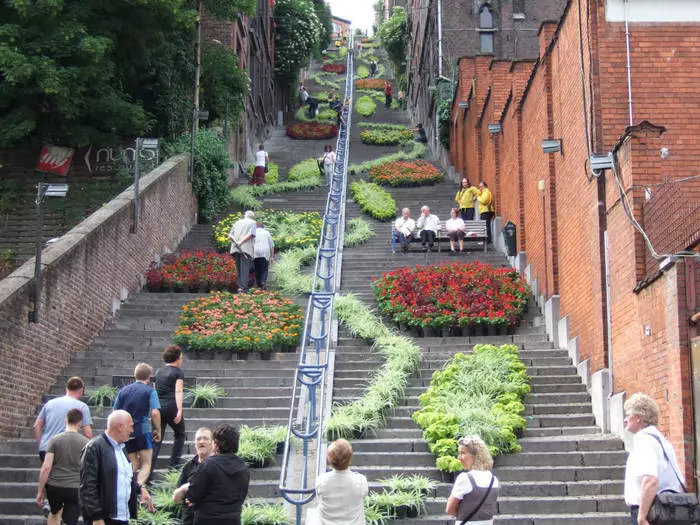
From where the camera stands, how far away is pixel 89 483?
753 cm

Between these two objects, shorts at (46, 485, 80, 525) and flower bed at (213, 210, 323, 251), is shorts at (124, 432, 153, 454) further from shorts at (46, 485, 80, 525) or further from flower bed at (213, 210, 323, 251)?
flower bed at (213, 210, 323, 251)

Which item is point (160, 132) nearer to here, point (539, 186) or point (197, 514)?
point (539, 186)

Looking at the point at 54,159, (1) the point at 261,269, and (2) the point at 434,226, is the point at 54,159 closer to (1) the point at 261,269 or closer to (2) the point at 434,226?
(1) the point at 261,269

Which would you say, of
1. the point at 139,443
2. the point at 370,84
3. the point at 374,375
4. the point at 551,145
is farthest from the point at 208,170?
the point at 370,84

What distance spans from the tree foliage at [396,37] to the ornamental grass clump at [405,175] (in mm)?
28917

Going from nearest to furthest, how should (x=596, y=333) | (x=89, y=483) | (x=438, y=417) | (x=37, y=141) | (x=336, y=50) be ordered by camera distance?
(x=89, y=483) → (x=438, y=417) → (x=596, y=333) → (x=37, y=141) → (x=336, y=50)

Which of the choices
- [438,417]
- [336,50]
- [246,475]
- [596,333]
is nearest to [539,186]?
[596,333]

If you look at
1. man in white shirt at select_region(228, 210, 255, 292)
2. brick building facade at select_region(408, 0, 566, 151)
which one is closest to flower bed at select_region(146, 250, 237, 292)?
man in white shirt at select_region(228, 210, 255, 292)

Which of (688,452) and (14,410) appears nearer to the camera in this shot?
(688,452)

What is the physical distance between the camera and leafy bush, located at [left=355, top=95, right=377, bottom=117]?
5208 cm

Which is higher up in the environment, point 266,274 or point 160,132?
point 160,132

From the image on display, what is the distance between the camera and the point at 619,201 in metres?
13.0

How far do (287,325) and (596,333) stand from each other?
15.6 feet

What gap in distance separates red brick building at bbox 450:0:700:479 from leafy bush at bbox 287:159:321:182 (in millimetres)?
12861
